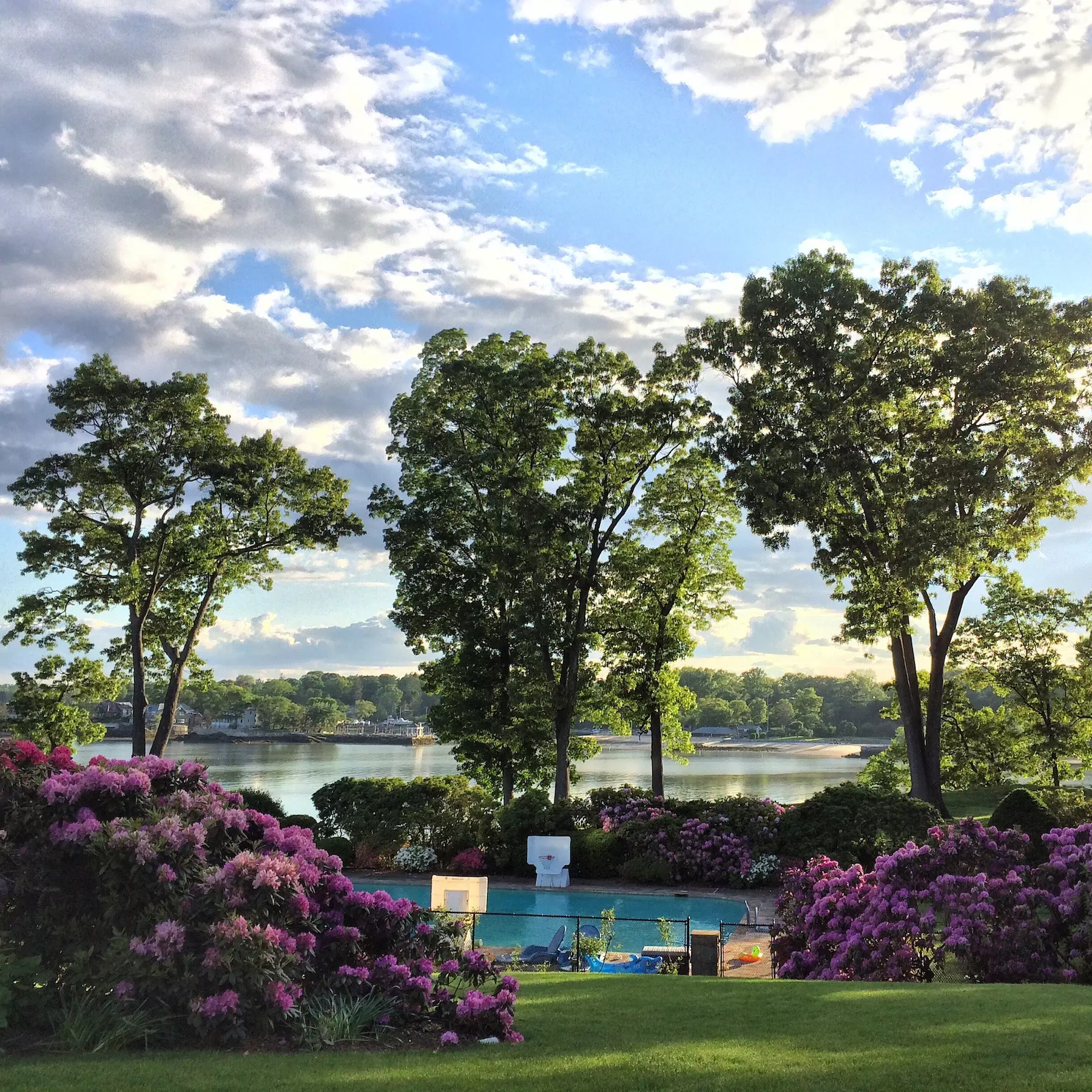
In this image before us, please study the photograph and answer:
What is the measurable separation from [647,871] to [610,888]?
3.21 feet

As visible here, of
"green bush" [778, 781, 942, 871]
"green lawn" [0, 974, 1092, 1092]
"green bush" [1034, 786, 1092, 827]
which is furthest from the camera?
"green bush" [1034, 786, 1092, 827]

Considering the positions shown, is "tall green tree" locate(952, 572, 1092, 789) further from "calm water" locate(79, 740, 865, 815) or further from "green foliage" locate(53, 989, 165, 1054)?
"green foliage" locate(53, 989, 165, 1054)

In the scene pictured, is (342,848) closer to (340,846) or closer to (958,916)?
(340,846)

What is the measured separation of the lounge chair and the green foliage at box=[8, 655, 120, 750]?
22410 mm

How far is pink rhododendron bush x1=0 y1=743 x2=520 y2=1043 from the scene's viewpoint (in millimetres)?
6578

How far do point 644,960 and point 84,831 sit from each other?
28.9 feet

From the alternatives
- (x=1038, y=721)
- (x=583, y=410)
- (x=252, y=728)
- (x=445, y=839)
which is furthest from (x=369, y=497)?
(x=252, y=728)

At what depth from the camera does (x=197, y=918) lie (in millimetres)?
6832

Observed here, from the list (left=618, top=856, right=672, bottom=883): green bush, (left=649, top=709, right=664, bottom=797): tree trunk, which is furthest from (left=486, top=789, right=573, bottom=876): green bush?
(left=649, top=709, right=664, bottom=797): tree trunk

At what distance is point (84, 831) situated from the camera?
7.04m

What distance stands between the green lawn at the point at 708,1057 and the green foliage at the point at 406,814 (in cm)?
1525

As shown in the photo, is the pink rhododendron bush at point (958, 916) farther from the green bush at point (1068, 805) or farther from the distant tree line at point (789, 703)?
the distant tree line at point (789, 703)

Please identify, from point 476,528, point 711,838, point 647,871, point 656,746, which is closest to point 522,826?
point 647,871

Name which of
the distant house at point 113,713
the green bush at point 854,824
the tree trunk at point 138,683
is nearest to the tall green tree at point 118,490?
the tree trunk at point 138,683
